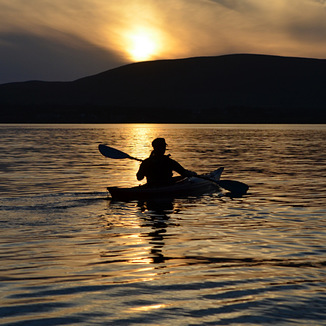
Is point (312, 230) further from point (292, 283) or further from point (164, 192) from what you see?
point (164, 192)

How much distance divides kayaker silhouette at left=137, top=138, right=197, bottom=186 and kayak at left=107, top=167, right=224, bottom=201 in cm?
25

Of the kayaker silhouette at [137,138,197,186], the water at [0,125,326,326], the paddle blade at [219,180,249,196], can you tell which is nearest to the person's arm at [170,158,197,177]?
the kayaker silhouette at [137,138,197,186]

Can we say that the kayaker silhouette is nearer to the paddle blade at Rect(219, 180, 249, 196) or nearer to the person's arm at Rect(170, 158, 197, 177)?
the person's arm at Rect(170, 158, 197, 177)

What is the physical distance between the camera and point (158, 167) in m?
15.2

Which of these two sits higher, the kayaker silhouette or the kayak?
the kayaker silhouette

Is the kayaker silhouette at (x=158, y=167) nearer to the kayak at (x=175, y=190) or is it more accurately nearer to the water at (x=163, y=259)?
the kayak at (x=175, y=190)

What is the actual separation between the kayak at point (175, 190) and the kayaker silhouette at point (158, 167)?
0.25m

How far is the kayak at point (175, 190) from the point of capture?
14.8 meters

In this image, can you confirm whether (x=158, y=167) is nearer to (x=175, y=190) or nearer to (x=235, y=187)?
(x=175, y=190)

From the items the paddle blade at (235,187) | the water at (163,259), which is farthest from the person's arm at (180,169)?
the paddle blade at (235,187)

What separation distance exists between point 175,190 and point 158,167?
872 millimetres

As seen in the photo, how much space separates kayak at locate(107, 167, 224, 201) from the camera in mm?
14797

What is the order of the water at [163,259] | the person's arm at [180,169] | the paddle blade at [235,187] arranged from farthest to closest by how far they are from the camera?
1. the paddle blade at [235,187]
2. the person's arm at [180,169]
3. the water at [163,259]

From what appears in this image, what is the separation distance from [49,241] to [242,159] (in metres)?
23.0
